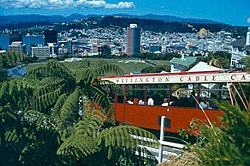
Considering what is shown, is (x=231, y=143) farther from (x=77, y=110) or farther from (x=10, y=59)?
(x=10, y=59)

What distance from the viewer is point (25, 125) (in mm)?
4199

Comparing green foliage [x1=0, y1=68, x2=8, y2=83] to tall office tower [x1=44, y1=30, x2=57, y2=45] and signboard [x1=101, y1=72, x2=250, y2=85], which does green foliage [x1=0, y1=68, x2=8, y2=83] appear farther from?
tall office tower [x1=44, y1=30, x2=57, y2=45]

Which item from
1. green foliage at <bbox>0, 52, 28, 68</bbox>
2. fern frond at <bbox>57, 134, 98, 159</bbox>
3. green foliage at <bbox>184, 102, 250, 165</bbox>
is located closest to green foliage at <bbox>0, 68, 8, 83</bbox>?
green foliage at <bbox>0, 52, 28, 68</bbox>

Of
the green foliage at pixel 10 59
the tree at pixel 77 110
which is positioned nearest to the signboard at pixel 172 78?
the tree at pixel 77 110

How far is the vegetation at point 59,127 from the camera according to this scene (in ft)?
12.9

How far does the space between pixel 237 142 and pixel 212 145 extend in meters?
0.25

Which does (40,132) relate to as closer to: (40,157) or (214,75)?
(40,157)

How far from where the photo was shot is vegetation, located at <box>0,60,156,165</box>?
3.93 m

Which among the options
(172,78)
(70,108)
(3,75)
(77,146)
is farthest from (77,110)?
(172,78)

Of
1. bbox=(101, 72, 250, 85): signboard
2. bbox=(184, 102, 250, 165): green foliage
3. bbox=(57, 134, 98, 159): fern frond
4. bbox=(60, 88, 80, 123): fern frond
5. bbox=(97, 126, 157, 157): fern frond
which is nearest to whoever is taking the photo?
bbox=(184, 102, 250, 165): green foliage

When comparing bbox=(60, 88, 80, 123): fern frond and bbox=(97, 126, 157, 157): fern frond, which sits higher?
bbox=(60, 88, 80, 123): fern frond

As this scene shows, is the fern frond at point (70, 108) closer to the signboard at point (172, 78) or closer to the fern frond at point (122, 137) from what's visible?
the fern frond at point (122, 137)

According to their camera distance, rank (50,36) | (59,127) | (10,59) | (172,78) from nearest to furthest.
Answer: (59,127) → (10,59) → (172,78) → (50,36)

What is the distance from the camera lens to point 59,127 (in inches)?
174
